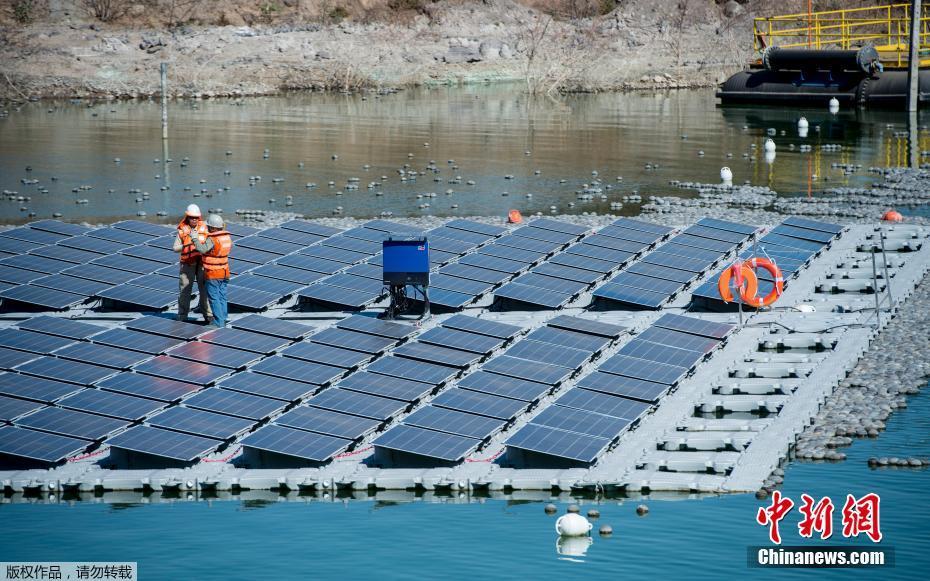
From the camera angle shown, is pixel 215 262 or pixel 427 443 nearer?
pixel 427 443

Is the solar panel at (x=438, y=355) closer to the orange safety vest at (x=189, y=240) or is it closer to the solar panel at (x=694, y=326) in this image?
the solar panel at (x=694, y=326)

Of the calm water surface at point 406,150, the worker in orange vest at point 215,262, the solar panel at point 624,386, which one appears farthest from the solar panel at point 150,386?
the calm water surface at point 406,150

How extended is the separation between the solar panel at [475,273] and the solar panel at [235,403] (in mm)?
7209

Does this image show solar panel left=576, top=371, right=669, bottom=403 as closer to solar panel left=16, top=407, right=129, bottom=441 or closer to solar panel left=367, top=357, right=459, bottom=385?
solar panel left=367, top=357, right=459, bottom=385

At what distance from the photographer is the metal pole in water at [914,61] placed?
54.1 m

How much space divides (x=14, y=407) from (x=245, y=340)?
13.8ft

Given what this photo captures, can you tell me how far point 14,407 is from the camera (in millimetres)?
20703

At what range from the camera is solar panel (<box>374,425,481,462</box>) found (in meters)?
19.2

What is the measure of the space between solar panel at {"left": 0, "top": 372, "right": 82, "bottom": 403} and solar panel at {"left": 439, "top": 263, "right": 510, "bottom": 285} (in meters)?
8.52

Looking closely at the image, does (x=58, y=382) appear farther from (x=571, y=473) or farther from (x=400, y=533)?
(x=571, y=473)

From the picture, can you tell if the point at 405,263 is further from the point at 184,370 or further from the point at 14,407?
the point at 14,407

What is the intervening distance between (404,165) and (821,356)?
2357 cm

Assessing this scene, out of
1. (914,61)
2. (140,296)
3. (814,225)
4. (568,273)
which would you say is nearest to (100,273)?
(140,296)

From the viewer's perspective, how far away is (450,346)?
23.2 meters
